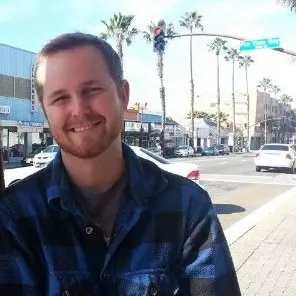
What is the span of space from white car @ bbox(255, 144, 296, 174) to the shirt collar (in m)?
24.5

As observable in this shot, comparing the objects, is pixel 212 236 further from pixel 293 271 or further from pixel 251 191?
pixel 251 191

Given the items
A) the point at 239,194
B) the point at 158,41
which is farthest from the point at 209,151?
the point at 239,194

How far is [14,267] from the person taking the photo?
156cm

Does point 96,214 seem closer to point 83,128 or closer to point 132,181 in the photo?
A: point 132,181

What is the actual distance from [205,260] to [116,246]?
0.91 feet

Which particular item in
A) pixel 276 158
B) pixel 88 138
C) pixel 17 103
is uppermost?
pixel 17 103

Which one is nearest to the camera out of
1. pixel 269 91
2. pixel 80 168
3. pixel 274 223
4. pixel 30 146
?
pixel 80 168

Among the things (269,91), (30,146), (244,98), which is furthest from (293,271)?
(269,91)

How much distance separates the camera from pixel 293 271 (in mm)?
5859

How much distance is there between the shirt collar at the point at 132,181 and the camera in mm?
1616

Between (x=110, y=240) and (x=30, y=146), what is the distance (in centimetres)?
3736

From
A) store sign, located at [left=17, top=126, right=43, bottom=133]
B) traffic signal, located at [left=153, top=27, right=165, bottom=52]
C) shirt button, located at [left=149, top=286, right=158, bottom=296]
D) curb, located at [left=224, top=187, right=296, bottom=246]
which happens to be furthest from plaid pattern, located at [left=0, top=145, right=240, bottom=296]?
store sign, located at [left=17, top=126, right=43, bottom=133]

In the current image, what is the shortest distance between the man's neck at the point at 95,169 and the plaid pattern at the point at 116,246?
0.13 ft

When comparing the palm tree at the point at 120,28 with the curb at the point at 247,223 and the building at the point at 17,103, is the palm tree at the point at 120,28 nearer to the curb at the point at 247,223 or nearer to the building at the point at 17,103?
the building at the point at 17,103
